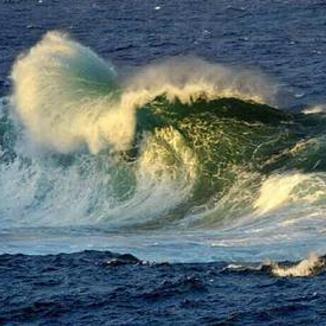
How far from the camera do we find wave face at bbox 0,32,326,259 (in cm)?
2823

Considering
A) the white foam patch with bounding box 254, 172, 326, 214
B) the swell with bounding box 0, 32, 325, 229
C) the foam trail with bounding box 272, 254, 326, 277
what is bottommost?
the foam trail with bounding box 272, 254, 326, 277

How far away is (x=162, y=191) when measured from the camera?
30.7 metres

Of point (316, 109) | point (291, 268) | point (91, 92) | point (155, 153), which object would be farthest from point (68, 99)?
point (291, 268)

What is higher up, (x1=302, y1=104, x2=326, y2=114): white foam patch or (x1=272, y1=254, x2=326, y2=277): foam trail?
(x1=302, y1=104, x2=326, y2=114): white foam patch

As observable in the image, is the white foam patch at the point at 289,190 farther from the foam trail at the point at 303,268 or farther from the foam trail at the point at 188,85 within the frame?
the foam trail at the point at 188,85

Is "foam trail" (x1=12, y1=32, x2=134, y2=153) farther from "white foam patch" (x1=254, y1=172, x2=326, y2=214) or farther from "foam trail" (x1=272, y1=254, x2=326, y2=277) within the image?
"foam trail" (x1=272, y1=254, x2=326, y2=277)

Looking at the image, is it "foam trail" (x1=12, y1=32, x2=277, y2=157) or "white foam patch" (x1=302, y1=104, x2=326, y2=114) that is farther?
"white foam patch" (x1=302, y1=104, x2=326, y2=114)

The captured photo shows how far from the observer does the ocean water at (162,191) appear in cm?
2147

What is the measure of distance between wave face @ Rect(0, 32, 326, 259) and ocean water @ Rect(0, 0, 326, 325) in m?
0.05

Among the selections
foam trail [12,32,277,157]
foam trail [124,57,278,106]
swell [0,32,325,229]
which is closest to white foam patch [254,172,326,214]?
swell [0,32,325,229]

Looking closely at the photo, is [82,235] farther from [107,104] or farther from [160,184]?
[107,104]

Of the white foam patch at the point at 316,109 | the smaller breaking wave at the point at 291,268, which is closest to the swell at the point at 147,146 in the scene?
the white foam patch at the point at 316,109

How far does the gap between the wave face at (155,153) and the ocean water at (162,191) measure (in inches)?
1.9

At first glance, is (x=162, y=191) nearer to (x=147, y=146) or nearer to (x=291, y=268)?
(x=147, y=146)
